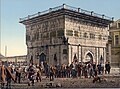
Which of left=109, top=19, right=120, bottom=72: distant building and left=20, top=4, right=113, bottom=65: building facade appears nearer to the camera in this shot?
left=20, top=4, right=113, bottom=65: building facade

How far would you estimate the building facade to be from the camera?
117 feet

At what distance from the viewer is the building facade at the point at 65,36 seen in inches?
1407

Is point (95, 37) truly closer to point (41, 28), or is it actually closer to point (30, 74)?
point (41, 28)

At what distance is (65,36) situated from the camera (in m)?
35.3

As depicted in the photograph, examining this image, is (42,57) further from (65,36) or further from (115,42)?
Answer: (115,42)

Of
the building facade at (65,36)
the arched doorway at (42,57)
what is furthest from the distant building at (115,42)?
the arched doorway at (42,57)

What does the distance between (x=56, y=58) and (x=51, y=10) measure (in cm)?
678

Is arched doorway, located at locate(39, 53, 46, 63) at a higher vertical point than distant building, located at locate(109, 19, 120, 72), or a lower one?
lower

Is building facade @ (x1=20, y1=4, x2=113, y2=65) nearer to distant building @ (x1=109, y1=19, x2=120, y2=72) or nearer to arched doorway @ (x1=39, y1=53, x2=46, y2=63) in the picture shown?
arched doorway @ (x1=39, y1=53, x2=46, y2=63)

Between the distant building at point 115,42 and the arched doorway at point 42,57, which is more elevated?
the distant building at point 115,42

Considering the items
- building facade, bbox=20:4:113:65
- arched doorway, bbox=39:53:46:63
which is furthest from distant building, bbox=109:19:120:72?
arched doorway, bbox=39:53:46:63

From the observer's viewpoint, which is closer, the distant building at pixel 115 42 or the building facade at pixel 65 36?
the building facade at pixel 65 36

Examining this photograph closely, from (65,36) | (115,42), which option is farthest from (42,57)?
(115,42)

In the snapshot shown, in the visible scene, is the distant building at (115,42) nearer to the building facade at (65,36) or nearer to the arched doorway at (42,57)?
the building facade at (65,36)
